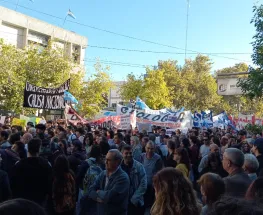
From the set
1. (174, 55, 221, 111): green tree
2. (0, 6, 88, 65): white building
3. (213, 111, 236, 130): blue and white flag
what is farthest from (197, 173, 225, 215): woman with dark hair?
(174, 55, 221, 111): green tree

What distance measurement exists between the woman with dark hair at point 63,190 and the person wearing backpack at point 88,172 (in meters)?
0.35

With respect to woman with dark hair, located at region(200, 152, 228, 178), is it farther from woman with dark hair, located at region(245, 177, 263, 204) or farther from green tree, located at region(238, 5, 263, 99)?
green tree, located at region(238, 5, 263, 99)

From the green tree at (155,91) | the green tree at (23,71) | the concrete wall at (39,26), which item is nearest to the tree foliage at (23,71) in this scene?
the green tree at (23,71)

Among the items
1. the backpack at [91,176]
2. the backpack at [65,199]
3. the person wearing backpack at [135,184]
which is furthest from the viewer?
the person wearing backpack at [135,184]

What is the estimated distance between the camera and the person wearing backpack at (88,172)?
5.15m

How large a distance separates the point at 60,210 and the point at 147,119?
14.1 metres

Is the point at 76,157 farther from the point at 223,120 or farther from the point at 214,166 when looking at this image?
the point at 223,120

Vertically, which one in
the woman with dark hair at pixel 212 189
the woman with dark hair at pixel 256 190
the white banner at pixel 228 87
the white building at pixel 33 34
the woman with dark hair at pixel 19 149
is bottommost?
the woman with dark hair at pixel 19 149

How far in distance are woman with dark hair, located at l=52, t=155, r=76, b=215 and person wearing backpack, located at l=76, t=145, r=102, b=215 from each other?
349 mm

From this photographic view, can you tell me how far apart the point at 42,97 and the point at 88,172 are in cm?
955

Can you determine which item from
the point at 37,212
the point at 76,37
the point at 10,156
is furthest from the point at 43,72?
the point at 37,212

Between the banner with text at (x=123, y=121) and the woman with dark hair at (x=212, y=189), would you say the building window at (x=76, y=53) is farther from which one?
the woman with dark hair at (x=212, y=189)

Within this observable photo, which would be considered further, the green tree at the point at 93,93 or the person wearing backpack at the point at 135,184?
the green tree at the point at 93,93

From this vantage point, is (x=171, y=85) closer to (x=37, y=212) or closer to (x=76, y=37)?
(x=76, y=37)
